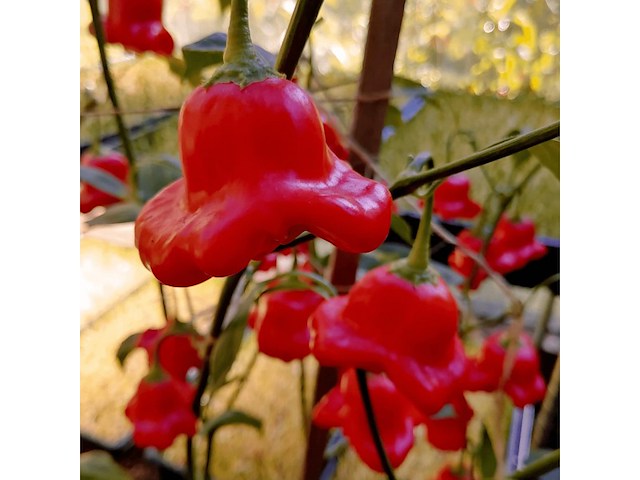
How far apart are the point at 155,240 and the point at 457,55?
5.55ft

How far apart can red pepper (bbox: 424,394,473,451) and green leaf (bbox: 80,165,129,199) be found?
1.24ft

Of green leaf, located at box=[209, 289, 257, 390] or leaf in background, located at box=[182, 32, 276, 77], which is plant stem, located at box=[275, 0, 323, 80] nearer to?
leaf in background, located at box=[182, 32, 276, 77]

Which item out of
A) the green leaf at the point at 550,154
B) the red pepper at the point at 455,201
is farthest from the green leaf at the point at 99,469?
the red pepper at the point at 455,201

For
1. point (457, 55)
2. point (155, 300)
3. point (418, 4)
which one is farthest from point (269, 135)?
point (457, 55)

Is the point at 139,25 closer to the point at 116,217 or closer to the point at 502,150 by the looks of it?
the point at 116,217

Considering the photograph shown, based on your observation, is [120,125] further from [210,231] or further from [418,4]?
[418,4]

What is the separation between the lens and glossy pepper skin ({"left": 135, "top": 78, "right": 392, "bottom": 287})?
0.70 ft

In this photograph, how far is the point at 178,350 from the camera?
0.58 meters

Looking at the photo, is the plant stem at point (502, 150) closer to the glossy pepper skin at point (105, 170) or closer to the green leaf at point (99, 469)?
the green leaf at point (99, 469)

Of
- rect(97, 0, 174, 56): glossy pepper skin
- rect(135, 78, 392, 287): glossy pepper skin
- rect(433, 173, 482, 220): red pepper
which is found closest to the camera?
rect(135, 78, 392, 287): glossy pepper skin

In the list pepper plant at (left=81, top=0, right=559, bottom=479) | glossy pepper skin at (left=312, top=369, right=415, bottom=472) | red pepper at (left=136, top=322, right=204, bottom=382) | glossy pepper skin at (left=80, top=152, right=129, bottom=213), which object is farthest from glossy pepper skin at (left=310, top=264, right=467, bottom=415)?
glossy pepper skin at (left=80, top=152, right=129, bottom=213)

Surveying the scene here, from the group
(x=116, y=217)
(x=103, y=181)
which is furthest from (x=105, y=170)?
(x=116, y=217)

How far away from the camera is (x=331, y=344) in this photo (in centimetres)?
38

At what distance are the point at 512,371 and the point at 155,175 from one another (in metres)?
0.45
